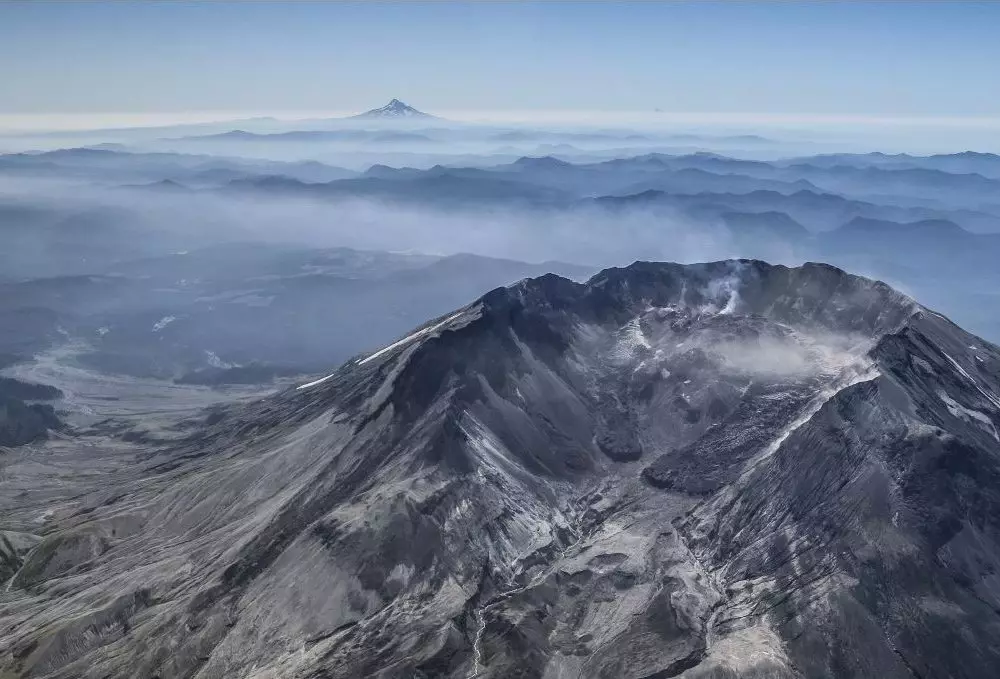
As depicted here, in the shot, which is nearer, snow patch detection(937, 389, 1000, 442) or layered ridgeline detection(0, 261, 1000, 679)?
layered ridgeline detection(0, 261, 1000, 679)

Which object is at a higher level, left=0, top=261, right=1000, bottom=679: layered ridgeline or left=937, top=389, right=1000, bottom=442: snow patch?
left=937, top=389, right=1000, bottom=442: snow patch

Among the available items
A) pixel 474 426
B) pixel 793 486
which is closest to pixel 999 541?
pixel 793 486

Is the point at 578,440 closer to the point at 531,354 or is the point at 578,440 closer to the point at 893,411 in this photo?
the point at 531,354

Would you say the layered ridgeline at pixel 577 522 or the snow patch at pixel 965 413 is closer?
the layered ridgeline at pixel 577 522

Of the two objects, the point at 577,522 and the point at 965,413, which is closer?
the point at 577,522

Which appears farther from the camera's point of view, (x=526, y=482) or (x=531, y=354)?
(x=531, y=354)

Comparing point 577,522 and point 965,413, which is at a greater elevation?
point 965,413

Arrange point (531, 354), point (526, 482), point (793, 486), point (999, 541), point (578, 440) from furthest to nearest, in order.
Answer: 1. point (531, 354)
2. point (578, 440)
3. point (526, 482)
4. point (793, 486)
5. point (999, 541)

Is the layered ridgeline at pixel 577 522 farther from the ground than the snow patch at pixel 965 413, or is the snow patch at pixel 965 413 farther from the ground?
the snow patch at pixel 965 413
